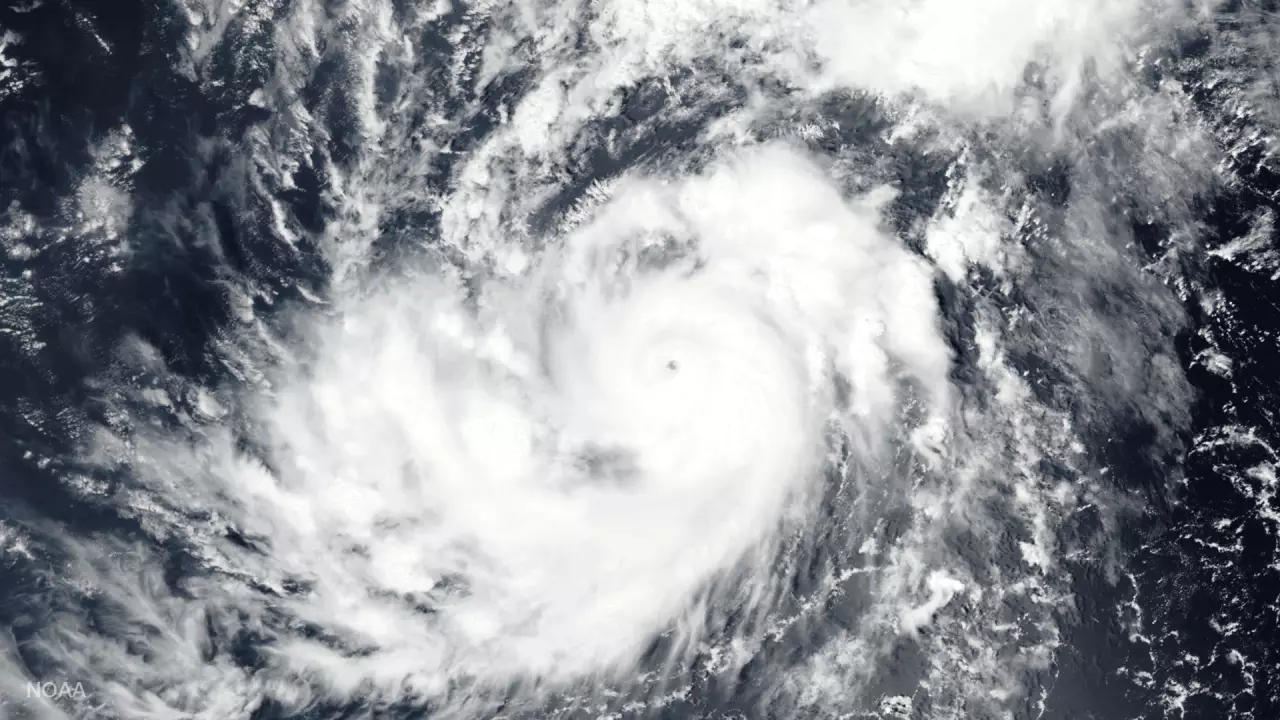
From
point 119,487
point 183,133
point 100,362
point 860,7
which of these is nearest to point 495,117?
Result: point 183,133

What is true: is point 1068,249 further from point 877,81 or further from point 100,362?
point 100,362

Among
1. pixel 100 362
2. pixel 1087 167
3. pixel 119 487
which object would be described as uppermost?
pixel 1087 167
